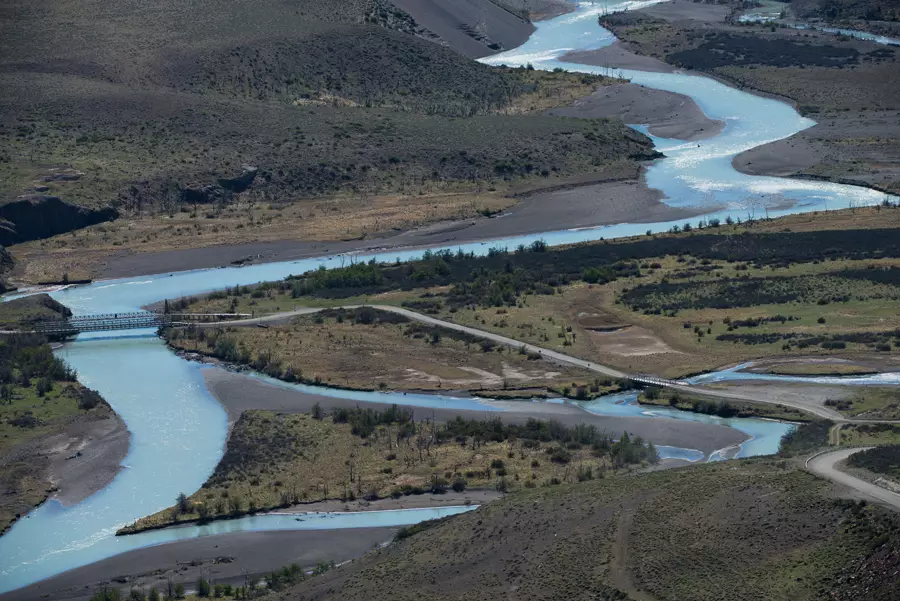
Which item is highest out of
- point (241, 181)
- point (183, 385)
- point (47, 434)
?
point (241, 181)

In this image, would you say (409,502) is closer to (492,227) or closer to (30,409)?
(30,409)

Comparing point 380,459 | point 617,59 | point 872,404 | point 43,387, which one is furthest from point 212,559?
point 617,59

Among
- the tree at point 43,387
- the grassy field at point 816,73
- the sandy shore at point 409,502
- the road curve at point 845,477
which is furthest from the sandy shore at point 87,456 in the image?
the grassy field at point 816,73

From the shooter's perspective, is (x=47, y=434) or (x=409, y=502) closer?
(x=409, y=502)

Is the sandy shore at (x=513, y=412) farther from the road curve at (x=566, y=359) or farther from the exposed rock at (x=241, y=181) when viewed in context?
the exposed rock at (x=241, y=181)

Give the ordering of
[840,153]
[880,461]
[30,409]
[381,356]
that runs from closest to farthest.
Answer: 1. [880,461]
2. [30,409]
3. [381,356]
4. [840,153]

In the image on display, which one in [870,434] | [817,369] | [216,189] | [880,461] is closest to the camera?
[880,461]

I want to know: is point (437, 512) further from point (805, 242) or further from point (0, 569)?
point (805, 242)
